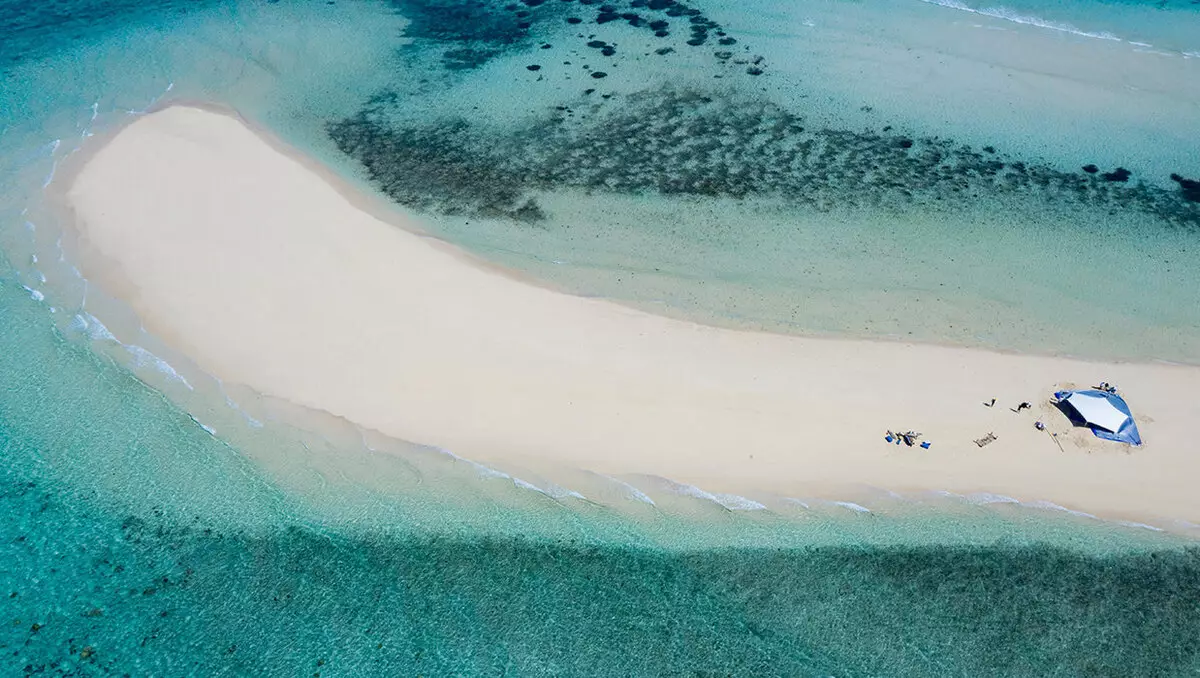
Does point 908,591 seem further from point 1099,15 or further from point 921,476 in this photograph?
point 1099,15

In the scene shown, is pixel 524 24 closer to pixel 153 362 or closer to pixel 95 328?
pixel 95 328

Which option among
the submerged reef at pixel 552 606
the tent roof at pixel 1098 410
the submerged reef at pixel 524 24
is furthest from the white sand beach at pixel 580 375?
the submerged reef at pixel 524 24

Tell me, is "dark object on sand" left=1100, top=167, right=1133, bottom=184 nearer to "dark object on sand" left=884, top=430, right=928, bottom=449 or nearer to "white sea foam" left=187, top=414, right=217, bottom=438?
"dark object on sand" left=884, top=430, right=928, bottom=449

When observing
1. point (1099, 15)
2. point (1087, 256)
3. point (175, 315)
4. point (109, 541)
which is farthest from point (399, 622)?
point (1099, 15)

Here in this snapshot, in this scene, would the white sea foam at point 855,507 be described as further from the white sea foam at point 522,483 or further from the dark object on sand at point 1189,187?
the dark object on sand at point 1189,187

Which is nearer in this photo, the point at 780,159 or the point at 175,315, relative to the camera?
the point at 175,315

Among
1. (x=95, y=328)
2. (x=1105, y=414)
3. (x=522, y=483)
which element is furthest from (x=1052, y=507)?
(x=95, y=328)
